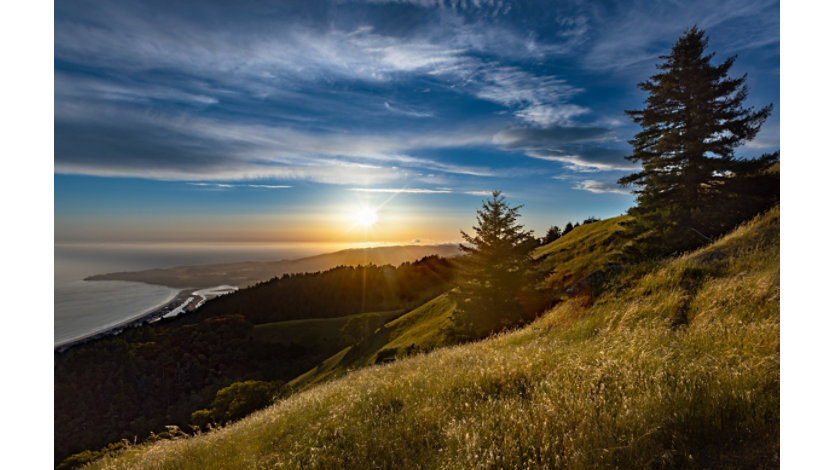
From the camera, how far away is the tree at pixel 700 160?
1909 cm

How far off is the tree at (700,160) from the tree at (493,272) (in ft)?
30.0

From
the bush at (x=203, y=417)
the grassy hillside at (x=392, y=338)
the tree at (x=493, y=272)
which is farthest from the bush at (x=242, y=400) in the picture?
the tree at (x=493, y=272)

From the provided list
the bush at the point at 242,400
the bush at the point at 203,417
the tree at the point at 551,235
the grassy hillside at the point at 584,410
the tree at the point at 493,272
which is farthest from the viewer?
the tree at the point at 551,235

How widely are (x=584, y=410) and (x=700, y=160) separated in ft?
74.2

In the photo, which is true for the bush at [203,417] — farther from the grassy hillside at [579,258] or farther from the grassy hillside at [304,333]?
the grassy hillside at [579,258]

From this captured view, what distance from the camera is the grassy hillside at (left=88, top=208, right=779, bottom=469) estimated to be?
350 centimetres

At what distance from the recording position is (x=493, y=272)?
1040 inches

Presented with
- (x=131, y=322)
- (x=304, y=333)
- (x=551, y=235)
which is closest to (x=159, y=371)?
(x=304, y=333)

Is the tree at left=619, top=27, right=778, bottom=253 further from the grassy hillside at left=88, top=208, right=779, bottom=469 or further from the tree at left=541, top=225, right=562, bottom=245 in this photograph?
the tree at left=541, top=225, right=562, bottom=245

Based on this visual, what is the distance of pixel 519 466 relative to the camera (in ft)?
11.1

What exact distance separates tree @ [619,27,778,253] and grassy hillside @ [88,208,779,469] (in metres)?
13.2

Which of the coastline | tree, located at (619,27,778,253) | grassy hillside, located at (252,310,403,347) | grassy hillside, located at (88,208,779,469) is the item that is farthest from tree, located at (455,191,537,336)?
the coastline

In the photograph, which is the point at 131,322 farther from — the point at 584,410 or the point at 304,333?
the point at 584,410
